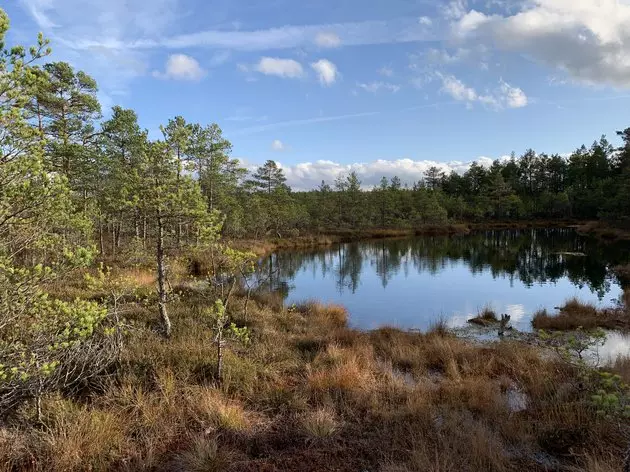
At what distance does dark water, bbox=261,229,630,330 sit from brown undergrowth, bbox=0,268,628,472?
15.1 ft

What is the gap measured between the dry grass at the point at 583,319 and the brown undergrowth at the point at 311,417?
546 centimetres

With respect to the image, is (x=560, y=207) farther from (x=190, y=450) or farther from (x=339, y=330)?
(x=190, y=450)

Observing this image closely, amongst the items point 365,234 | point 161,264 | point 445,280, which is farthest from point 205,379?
point 365,234

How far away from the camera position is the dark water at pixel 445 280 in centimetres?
1733

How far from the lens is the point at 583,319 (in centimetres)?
1377

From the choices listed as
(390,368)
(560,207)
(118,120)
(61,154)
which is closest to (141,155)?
(390,368)

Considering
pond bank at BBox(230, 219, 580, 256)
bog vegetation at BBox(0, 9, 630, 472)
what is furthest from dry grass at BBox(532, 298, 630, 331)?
pond bank at BBox(230, 219, 580, 256)

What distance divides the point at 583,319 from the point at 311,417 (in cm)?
1244

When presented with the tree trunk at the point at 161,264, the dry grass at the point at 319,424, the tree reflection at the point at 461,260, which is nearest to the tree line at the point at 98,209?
the tree trunk at the point at 161,264

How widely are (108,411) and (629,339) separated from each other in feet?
47.4

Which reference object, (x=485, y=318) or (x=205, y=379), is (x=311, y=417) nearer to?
(x=205, y=379)

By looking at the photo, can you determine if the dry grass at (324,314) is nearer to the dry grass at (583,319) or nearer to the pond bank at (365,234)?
the dry grass at (583,319)

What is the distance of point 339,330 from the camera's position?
12.1 metres

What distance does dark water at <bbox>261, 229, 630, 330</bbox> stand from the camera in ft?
56.9
